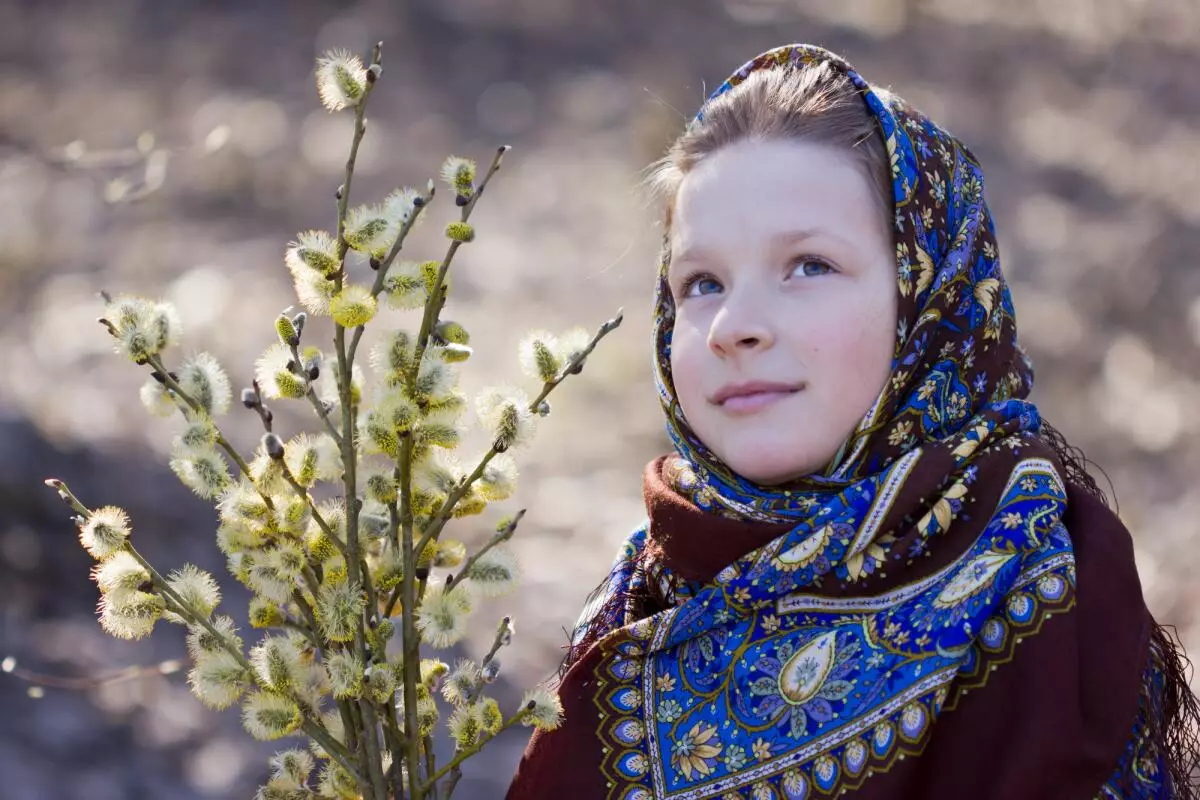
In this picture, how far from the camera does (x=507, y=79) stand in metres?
5.98

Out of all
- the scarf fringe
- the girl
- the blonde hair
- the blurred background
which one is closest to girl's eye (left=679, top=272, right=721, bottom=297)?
the girl

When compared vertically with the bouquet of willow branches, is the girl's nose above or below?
above

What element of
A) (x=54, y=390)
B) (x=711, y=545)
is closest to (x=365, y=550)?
(x=711, y=545)

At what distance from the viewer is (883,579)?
1.32m

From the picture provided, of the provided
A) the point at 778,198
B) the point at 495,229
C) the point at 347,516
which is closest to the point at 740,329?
the point at 778,198

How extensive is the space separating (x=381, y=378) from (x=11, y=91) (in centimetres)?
536

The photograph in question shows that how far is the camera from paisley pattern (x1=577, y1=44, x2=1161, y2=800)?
1.27 m

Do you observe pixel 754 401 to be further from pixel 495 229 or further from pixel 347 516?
pixel 495 229

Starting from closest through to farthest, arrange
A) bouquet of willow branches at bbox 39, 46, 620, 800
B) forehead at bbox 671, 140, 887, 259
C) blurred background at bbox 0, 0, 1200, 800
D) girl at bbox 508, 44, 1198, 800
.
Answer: bouquet of willow branches at bbox 39, 46, 620, 800
girl at bbox 508, 44, 1198, 800
forehead at bbox 671, 140, 887, 259
blurred background at bbox 0, 0, 1200, 800

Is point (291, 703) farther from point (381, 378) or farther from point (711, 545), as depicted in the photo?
point (711, 545)

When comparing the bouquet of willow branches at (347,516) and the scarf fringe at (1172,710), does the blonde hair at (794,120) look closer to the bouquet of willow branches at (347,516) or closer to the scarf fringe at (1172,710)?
the bouquet of willow branches at (347,516)

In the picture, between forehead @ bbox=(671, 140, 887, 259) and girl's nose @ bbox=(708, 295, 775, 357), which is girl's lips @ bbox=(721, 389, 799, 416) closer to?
girl's nose @ bbox=(708, 295, 775, 357)

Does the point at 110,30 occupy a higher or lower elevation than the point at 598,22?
higher

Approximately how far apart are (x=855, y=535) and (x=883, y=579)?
6 cm
